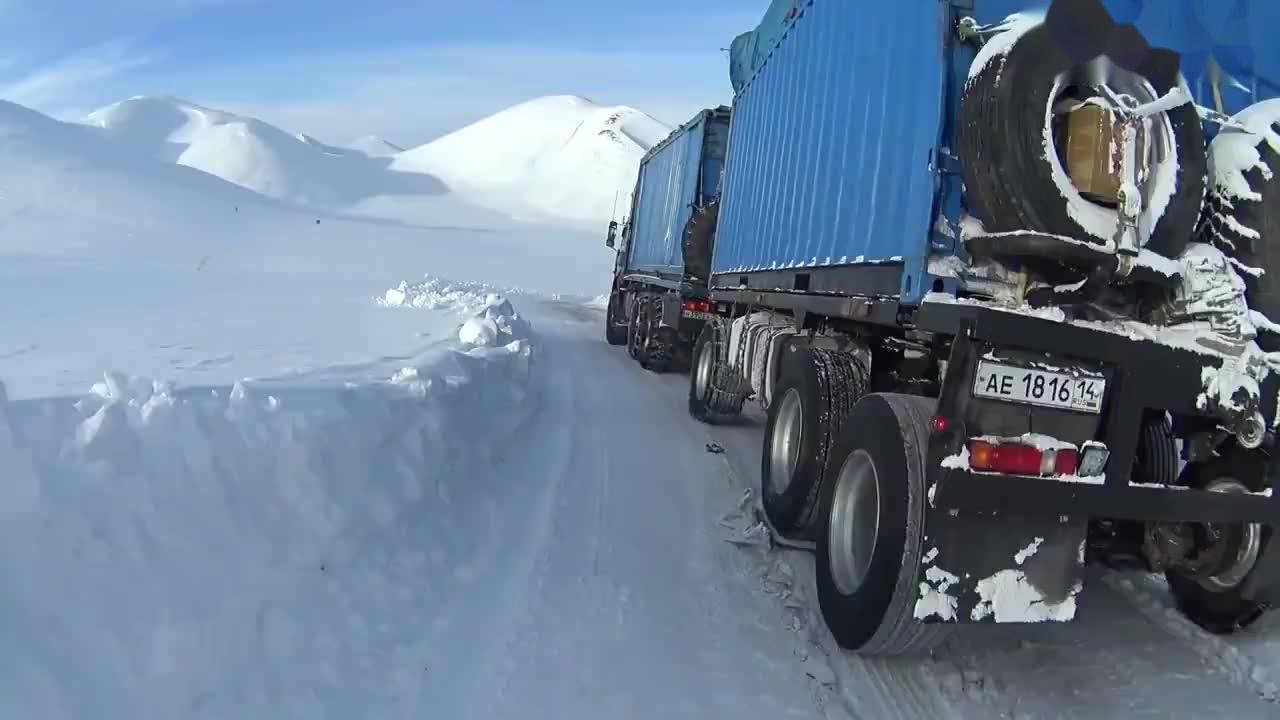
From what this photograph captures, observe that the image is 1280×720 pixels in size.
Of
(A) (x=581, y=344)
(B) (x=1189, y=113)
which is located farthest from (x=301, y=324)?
(B) (x=1189, y=113)

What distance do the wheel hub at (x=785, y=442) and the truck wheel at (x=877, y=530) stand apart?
1119 millimetres

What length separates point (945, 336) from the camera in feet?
11.5

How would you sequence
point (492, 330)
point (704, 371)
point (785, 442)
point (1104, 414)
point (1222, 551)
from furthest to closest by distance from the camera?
point (492, 330), point (704, 371), point (785, 442), point (1222, 551), point (1104, 414)

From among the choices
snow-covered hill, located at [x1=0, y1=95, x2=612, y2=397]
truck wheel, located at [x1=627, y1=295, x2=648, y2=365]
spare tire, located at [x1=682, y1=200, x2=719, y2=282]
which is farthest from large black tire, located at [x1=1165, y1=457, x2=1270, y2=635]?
truck wheel, located at [x1=627, y1=295, x2=648, y2=365]

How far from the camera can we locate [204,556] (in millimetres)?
3285

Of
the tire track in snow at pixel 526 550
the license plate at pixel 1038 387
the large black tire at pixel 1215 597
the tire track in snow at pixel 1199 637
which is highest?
the license plate at pixel 1038 387

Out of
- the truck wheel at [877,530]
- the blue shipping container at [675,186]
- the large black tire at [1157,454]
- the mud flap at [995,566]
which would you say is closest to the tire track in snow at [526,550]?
the truck wheel at [877,530]

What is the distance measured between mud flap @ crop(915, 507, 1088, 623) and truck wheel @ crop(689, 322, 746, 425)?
4793 millimetres

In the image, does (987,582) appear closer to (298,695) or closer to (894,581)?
(894,581)

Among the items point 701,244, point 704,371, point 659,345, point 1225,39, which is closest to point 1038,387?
point 1225,39

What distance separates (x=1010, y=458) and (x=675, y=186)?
31.3 ft

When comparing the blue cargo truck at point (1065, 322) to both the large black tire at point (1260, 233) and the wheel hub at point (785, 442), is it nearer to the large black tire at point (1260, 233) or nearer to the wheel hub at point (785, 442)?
the large black tire at point (1260, 233)

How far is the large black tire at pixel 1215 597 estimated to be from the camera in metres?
3.31

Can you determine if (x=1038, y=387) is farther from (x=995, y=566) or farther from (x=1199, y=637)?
(x=1199, y=637)
